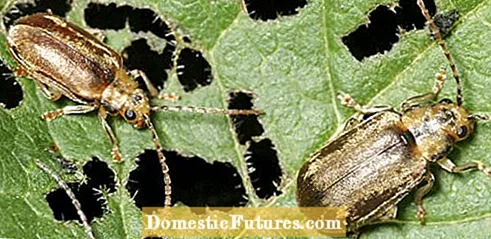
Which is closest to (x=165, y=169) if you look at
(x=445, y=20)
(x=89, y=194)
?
(x=89, y=194)

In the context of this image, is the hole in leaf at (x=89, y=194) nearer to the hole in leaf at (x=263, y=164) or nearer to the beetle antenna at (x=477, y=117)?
the hole in leaf at (x=263, y=164)

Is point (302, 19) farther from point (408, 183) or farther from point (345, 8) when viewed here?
point (408, 183)

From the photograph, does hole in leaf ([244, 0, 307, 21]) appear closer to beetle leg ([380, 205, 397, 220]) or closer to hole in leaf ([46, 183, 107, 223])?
beetle leg ([380, 205, 397, 220])

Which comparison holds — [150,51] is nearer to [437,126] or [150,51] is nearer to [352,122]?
[352,122]

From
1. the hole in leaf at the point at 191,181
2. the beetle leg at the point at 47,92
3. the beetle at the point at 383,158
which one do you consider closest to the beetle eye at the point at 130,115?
the hole in leaf at the point at 191,181

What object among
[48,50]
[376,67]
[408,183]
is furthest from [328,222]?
[48,50]
